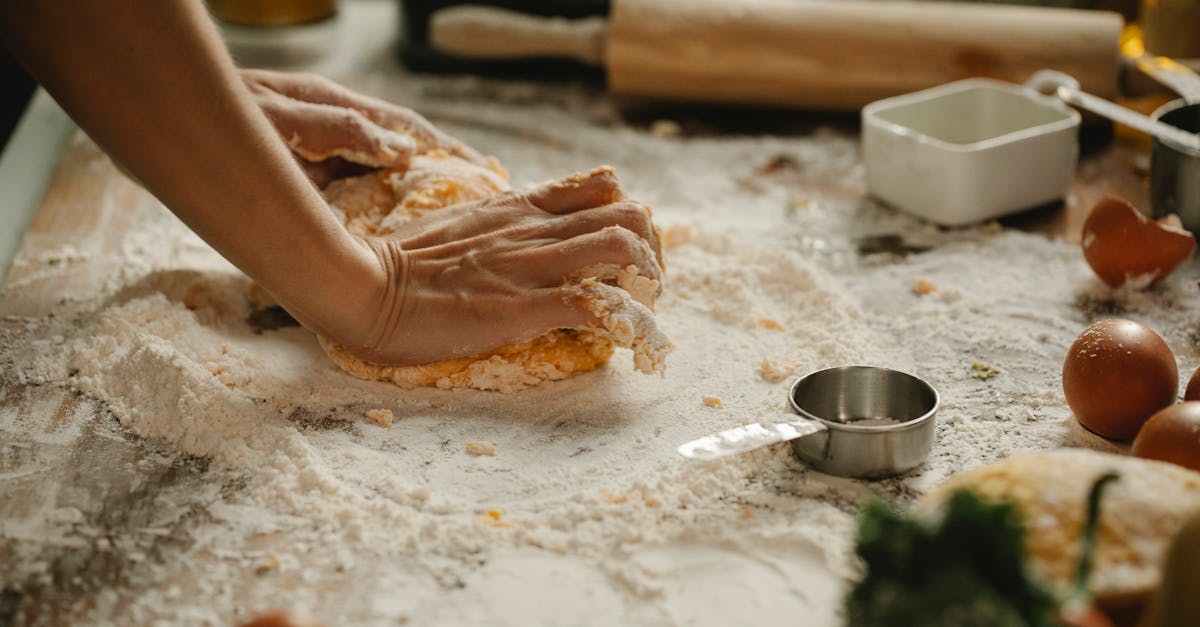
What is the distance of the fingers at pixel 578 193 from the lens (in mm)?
1603

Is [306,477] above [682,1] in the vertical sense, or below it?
below

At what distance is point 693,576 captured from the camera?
114cm

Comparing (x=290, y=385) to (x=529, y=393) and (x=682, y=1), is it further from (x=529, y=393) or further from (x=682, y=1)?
(x=682, y=1)

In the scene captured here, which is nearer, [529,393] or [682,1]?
[529,393]

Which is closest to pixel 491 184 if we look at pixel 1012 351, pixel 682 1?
pixel 1012 351

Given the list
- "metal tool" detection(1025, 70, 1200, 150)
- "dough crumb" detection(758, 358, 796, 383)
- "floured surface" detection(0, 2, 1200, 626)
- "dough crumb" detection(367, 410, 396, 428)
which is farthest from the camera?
"metal tool" detection(1025, 70, 1200, 150)

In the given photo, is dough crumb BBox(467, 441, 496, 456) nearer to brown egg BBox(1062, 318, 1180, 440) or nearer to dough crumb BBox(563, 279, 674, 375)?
dough crumb BBox(563, 279, 674, 375)

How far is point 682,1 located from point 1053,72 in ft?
2.98

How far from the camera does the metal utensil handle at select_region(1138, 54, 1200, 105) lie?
212 centimetres

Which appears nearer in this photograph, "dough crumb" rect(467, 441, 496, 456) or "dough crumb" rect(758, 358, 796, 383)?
"dough crumb" rect(467, 441, 496, 456)

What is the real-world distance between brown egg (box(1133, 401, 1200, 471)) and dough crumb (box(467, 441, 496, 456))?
784 millimetres

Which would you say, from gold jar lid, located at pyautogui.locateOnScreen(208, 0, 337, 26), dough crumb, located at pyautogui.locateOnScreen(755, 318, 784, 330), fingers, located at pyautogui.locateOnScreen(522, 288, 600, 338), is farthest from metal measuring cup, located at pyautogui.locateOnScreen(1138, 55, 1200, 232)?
gold jar lid, located at pyautogui.locateOnScreen(208, 0, 337, 26)

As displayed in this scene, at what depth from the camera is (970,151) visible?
6.62 feet

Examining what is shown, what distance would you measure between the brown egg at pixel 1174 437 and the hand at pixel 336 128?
1148mm
